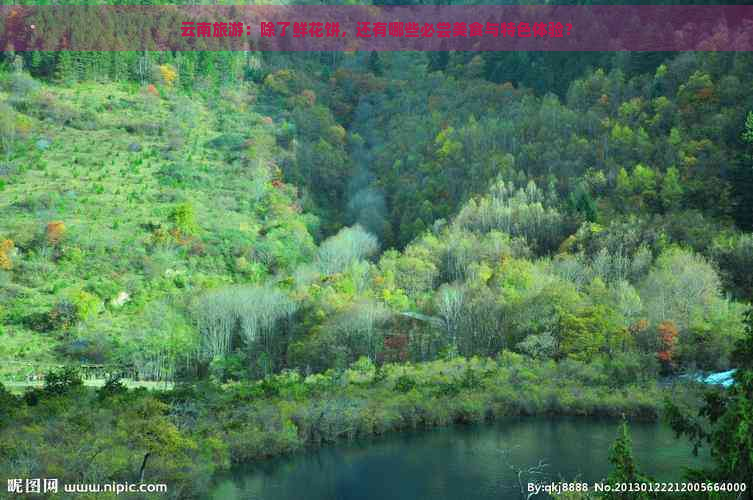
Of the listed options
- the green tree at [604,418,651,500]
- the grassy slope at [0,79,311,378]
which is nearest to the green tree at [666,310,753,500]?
the green tree at [604,418,651,500]

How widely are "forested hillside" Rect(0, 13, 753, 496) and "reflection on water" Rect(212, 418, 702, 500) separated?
229 centimetres

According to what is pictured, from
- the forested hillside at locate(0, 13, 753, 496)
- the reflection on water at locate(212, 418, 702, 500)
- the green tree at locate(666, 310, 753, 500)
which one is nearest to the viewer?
the green tree at locate(666, 310, 753, 500)

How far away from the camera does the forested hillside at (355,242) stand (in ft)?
232

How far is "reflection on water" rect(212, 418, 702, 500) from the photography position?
53.0m

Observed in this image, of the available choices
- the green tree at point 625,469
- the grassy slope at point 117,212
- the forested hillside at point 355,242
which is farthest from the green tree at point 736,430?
the grassy slope at point 117,212

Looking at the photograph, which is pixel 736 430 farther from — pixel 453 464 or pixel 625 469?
pixel 453 464

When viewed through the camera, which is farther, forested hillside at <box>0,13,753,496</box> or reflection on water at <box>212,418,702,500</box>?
forested hillside at <box>0,13,753,496</box>

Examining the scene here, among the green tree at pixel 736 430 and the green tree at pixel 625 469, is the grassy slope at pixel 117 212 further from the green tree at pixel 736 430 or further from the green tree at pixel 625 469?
the green tree at pixel 736 430

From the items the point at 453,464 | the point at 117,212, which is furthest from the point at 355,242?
the point at 453,464

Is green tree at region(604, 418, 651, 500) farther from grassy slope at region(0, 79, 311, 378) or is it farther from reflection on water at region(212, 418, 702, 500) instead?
grassy slope at region(0, 79, 311, 378)

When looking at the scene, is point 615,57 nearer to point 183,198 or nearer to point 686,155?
point 686,155

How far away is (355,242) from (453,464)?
2421 inches

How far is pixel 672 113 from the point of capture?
363 ft

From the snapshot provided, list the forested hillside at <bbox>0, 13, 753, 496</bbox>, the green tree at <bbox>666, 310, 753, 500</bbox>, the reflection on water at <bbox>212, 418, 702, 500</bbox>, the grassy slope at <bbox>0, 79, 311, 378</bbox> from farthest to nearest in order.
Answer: the grassy slope at <bbox>0, 79, 311, 378</bbox> < the forested hillside at <bbox>0, 13, 753, 496</bbox> < the reflection on water at <bbox>212, 418, 702, 500</bbox> < the green tree at <bbox>666, 310, 753, 500</bbox>
